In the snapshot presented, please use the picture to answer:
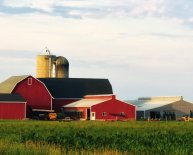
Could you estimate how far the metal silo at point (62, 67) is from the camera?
344ft

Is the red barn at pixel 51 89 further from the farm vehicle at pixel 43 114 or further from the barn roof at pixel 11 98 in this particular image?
the barn roof at pixel 11 98

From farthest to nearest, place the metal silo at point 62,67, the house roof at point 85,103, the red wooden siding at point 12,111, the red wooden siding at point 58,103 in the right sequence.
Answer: the metal silo at point 62,67 < the red wooden siding at point 58,103 < the house roof at point 85,103 < the red wooden siding at point 12,111

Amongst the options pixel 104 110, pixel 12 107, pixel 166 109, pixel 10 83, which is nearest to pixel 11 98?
pixel 12 107

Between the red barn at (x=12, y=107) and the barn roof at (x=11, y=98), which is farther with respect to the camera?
the barn roof at (x=11, y=98)

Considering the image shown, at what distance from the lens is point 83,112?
84.2 meters

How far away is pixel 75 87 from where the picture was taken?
9494cm

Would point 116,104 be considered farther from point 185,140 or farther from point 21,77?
point 185,140

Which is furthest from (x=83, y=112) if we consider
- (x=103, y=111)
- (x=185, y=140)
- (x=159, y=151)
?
(x=159, y=151)

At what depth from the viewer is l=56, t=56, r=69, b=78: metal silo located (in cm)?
10488

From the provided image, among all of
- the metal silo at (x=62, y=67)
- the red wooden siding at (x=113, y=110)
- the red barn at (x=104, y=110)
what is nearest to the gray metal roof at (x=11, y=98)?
the red barn at (x=104, y=110)

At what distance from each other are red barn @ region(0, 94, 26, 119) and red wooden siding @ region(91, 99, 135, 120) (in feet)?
32.1

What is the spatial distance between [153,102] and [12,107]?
29287 mm

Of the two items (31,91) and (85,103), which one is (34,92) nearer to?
(31,91)

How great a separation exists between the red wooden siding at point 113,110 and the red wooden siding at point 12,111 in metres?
9.85
